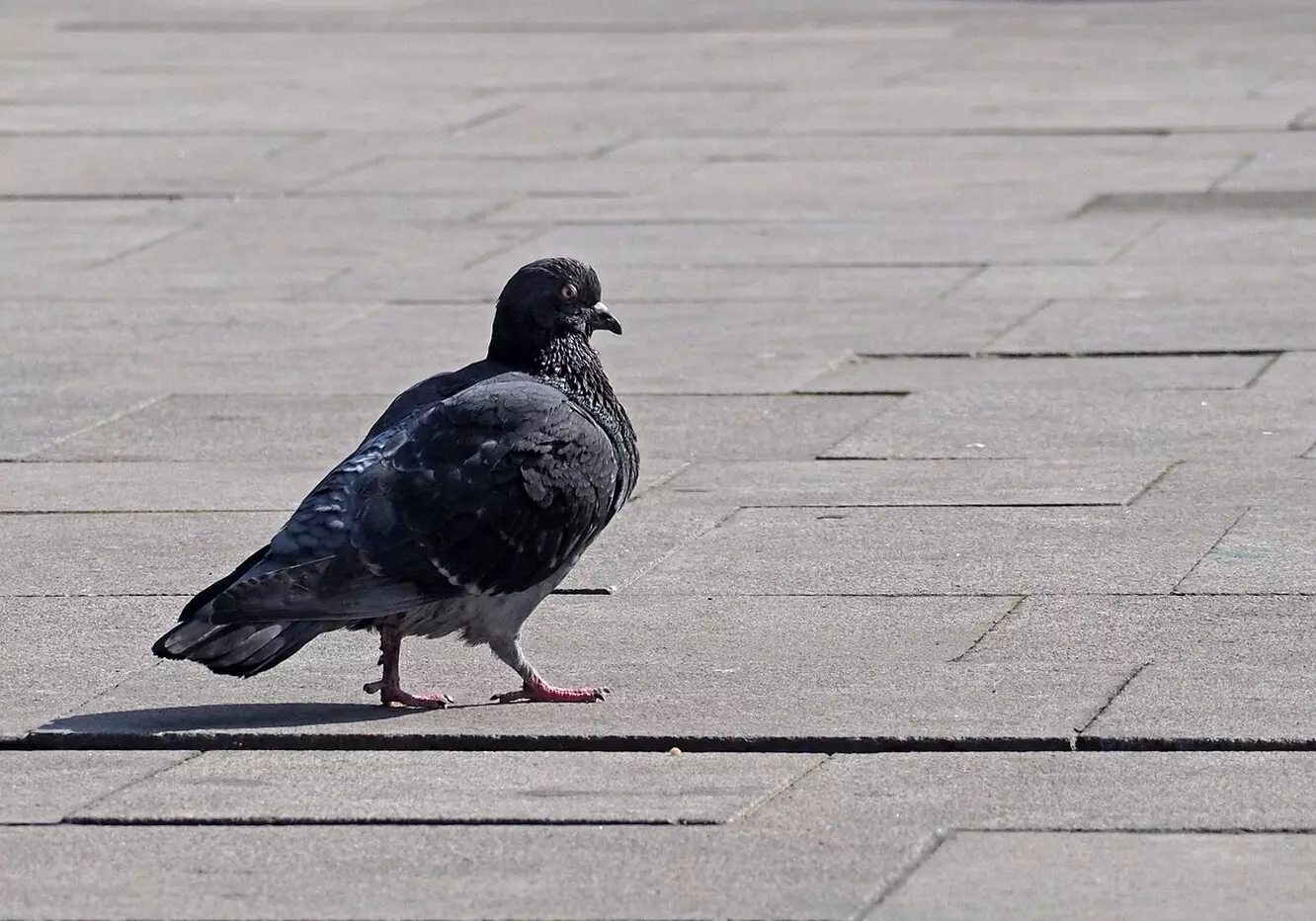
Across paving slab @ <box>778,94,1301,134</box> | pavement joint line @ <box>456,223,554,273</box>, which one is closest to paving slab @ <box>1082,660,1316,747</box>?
pavement joint line @ <box>456,223,554,273</box>

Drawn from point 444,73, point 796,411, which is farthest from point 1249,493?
point 444,73

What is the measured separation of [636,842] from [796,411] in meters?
5.70

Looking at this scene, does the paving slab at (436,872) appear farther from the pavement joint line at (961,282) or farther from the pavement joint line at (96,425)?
the pavement joint line at (961,282)

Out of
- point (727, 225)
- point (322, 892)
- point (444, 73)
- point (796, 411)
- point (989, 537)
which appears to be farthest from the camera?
point (444, 73)

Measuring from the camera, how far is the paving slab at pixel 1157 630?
748cm

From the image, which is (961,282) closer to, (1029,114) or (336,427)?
(336,427)

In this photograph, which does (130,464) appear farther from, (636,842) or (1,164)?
(1,164)

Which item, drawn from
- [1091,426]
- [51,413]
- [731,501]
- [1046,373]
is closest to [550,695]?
[731,501]

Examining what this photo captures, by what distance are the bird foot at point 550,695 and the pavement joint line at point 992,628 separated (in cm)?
104

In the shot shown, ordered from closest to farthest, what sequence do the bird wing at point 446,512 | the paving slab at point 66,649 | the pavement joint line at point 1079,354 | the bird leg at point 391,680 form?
1. the bird wing at point 446,512
2. the bird leg at point 391,680
3. the paving slab at point 66,649
4. the pavement joint line at point 1079,354

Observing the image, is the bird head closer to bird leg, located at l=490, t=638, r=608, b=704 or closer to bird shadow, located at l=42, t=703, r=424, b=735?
bird leg, located at l=490, t=638, r=608, b=704

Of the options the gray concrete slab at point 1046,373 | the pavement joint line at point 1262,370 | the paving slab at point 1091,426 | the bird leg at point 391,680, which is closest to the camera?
the bird leg at point 391,680

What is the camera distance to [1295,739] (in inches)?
260

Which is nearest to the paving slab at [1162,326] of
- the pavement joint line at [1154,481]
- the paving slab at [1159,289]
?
the paving slab at [1159,289]
